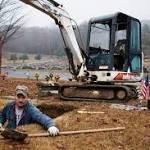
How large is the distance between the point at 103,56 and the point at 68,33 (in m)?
1.68

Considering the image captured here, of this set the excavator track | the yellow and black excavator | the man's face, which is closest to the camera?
the man's face

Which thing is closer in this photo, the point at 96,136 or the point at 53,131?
the point at 53,131

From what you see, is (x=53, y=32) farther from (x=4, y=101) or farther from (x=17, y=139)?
(x=17, y=139)

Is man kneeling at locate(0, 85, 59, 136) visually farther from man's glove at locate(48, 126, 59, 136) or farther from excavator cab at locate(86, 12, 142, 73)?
excavator cab at locate(86, 12, 142, 73)

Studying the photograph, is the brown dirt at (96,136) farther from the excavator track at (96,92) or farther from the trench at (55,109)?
the excavator track at (96,92)

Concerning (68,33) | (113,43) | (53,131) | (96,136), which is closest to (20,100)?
(53,131)

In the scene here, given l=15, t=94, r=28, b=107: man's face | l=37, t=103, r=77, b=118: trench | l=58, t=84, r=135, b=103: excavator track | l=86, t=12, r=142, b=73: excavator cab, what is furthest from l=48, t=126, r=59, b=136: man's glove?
l=86, t=12, r=142, b=73: excavator cab

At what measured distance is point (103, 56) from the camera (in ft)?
55.5

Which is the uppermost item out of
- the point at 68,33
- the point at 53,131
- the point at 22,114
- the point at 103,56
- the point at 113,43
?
the point at 68,33

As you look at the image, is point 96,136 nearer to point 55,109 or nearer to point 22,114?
point 22,114

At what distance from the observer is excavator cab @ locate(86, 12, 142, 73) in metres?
16.7

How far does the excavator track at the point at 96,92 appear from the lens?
54.1ft

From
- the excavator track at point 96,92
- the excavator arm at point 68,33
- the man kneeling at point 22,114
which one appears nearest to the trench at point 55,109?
the excavator track at point 96,92

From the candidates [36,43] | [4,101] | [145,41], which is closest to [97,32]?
[4,101]
